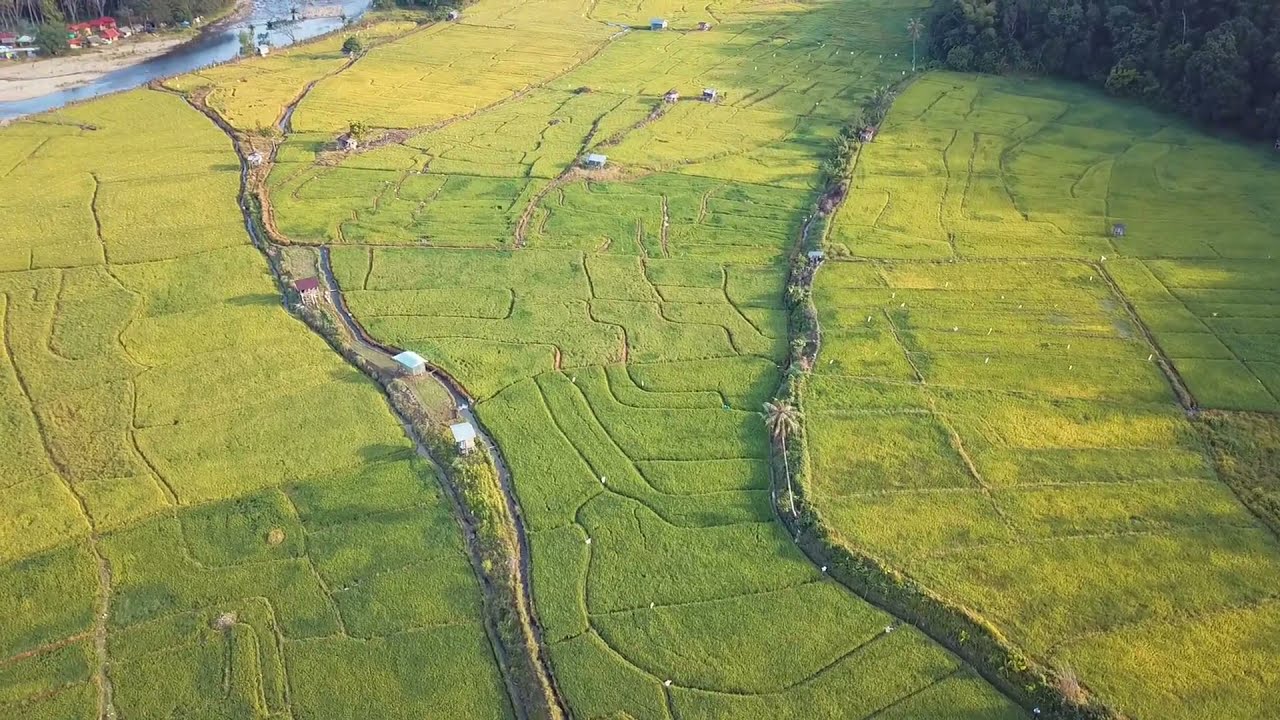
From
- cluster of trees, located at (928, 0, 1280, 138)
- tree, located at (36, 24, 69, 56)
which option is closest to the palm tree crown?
cluster of trees, located at (928, 0, 1280, 138)

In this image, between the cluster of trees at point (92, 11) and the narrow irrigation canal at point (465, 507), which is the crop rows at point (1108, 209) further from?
the cluster of trees at point (92, 11)

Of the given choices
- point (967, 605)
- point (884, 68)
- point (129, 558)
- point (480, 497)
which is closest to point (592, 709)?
point (480, 497)

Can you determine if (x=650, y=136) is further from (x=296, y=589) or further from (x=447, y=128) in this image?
(x=296, y=589)

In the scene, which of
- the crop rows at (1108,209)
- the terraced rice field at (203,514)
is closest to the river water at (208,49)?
the terraced rice field at (203,514)

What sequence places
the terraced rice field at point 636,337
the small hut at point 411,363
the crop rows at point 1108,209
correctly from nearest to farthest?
1. the terraced rice field at point 636,337
2. the small hut at point 411,363
3. the crop rows at point 1108,209

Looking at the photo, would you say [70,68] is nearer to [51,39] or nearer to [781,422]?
[51,39]
